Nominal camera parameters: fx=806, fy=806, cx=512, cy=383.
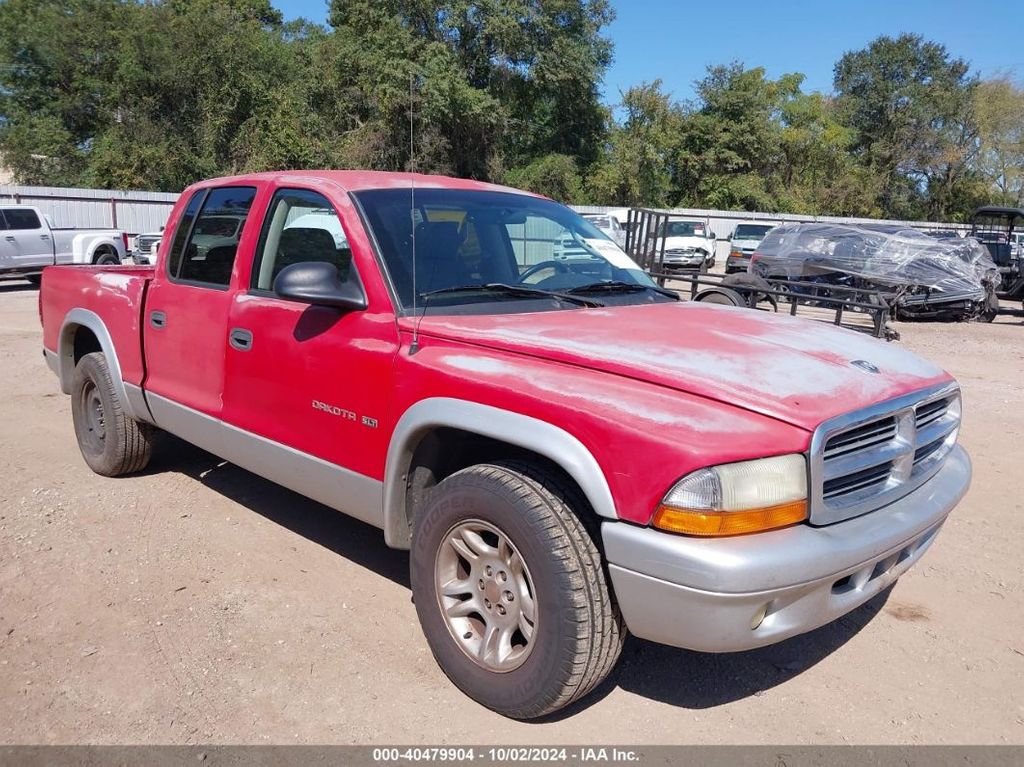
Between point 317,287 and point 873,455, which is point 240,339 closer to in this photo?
point 317,287

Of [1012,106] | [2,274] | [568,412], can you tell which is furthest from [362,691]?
[1012,106]

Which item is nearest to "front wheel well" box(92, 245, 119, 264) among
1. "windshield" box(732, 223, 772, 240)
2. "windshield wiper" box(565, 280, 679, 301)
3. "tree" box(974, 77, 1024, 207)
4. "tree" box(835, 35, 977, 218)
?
"windshield wiper" box(565, 280, 679, 301)

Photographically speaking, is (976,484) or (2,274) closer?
(976,484)

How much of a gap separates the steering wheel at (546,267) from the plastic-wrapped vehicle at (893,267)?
445 inches

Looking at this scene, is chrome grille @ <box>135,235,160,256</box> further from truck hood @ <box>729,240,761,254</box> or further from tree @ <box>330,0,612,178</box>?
truck hood @ <box>729,240,761,254</box>

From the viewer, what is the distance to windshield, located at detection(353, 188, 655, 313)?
11.0ft

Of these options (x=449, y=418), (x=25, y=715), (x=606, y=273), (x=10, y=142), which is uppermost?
(x=10, y=142)

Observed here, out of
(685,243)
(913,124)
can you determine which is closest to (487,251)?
(685,243)

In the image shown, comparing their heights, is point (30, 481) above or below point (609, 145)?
below

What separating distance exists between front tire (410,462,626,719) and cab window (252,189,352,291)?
1337 mm

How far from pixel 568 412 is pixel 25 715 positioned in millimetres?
2176

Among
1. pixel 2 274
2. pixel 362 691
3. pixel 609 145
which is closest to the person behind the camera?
pixel 362 691

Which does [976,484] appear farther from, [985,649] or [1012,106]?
[1012,106]

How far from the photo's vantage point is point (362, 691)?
299 centimetres
